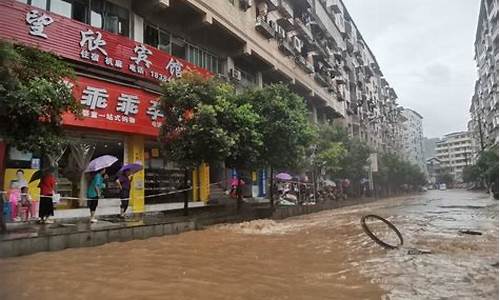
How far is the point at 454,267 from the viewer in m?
7.27

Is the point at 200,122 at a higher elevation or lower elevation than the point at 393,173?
higher

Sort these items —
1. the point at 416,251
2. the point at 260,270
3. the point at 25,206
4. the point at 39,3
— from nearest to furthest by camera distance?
1. the point at 260,270
2. the point at 416,251
3. the point at 25,206
4. the point at 39,3

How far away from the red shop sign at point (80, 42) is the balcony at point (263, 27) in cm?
919

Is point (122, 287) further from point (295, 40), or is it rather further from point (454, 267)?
point (295, 40)

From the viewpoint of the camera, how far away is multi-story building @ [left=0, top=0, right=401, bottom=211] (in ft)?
47.8

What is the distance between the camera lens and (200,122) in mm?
14398

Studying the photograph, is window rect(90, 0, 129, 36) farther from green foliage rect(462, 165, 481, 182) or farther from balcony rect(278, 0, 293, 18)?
green foliage rect(462, 165, 481, 182)

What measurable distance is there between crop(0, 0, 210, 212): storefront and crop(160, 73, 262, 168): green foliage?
167 centimetres

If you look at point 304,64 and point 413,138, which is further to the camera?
point 413,138

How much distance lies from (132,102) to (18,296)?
12250mm

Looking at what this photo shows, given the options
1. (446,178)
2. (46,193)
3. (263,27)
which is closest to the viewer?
(46,193)

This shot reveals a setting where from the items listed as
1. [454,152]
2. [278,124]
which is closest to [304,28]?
[278,124]

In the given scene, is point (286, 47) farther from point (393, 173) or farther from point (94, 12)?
point (393, 173)

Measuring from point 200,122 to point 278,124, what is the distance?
4193mm
